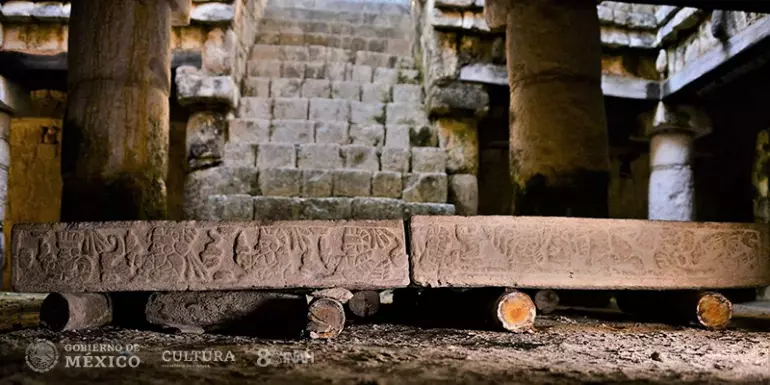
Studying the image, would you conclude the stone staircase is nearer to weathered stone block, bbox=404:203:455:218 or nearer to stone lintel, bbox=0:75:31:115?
weathered stone block, bbox=404:203:455:218

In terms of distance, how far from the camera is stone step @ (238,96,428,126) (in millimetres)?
6898

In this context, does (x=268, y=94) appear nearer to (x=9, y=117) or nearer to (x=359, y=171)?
(x=359, y=171)

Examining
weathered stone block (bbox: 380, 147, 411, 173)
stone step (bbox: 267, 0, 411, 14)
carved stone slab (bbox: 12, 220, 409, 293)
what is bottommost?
carved stone slab (bbox: 12, 220, 409, 293)

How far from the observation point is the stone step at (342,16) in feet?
29.1

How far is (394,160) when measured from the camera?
6.47m

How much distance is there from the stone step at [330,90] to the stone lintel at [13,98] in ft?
8.17

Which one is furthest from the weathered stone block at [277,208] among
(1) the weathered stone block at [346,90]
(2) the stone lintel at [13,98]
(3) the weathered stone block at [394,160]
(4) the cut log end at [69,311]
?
(2) the stone lintel at [13,98]

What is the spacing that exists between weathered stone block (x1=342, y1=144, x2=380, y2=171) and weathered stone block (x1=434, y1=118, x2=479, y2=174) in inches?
33.2

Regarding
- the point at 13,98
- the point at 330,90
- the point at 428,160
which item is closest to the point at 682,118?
the point at 428,160

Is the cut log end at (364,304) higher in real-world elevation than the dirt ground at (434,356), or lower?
higher

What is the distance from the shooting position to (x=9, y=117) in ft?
22.7

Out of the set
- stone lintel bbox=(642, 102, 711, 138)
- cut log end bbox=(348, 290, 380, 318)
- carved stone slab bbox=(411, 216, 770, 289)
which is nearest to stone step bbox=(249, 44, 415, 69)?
stone lintel bbox=(642, 102, 711, 138)

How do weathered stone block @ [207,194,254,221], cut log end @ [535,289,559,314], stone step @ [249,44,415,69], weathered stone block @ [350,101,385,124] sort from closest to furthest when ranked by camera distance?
cut log end @ [535,289,559,314] → weathered stone block @ [207,194,254,221] → weathered stone block @ [350,101,385,124] → stone step @ [249,44,415,69]

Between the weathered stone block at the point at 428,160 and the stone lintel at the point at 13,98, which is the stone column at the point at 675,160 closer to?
the weathered stone block at the point at 428,160
